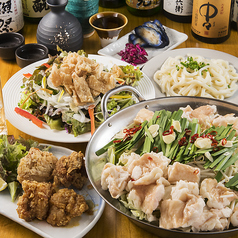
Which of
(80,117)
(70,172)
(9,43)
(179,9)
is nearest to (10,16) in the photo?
(9,43)

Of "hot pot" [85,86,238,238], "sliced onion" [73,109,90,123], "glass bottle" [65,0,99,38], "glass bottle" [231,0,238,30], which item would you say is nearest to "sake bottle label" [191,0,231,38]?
"glass bottle" [231,0,238,30]

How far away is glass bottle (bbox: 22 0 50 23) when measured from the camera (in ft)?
10.0

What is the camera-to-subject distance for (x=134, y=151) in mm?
1587

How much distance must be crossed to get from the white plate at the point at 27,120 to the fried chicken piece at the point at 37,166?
187 mm

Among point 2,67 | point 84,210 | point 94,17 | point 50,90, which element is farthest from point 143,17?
point 84,210

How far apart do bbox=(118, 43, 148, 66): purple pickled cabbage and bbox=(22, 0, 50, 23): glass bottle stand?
93 cm

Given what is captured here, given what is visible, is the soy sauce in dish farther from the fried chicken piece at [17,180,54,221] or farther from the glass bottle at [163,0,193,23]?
the fried chicken piece at [17,180,54,221]

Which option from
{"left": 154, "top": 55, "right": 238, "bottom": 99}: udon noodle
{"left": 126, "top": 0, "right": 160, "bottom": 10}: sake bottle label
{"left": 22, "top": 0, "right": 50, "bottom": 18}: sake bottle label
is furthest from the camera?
{"left": 126, "top": 0, "right": 160, "bottom": 10}: sake bottle label

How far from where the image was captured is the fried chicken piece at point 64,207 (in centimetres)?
146

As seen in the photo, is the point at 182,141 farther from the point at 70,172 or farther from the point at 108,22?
the point at 108,22

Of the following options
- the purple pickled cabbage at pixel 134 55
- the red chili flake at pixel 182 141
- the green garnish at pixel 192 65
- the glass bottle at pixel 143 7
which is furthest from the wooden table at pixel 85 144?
the green garnish at pixel 192 65

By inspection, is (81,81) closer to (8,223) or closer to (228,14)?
(8,223)

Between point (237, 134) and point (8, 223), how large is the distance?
116 centimetres

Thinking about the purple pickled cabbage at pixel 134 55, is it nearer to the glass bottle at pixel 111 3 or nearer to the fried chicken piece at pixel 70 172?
the glass bottle at pixel 111 3
